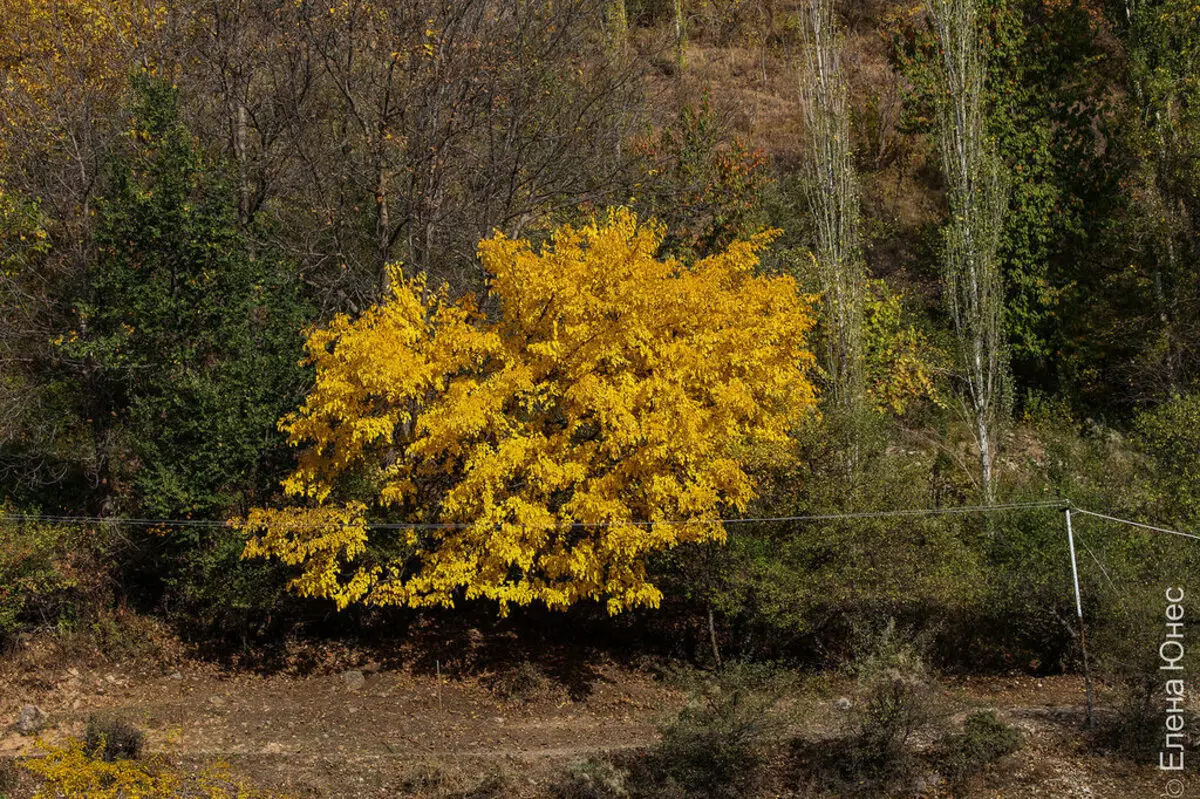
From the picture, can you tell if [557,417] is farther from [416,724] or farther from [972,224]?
[972,224]

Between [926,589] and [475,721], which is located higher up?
[926,589]

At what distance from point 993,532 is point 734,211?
10.4 meters

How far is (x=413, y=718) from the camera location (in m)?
21.5

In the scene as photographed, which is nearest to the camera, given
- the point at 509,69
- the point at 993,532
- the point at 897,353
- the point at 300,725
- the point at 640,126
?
the point at 300,725

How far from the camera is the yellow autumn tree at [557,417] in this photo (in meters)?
19.7

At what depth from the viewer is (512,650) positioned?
941 inches

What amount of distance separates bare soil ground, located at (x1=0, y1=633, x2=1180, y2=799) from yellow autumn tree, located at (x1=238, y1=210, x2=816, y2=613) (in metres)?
2.35

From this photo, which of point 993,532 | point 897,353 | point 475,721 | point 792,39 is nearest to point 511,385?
point 475,721

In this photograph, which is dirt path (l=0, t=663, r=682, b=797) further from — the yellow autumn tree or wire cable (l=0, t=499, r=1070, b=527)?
wire cable (l=0, t=499, r=1070, b=527)

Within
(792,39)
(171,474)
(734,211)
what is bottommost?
(171,474)

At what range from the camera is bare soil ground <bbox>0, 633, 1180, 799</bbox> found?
61.2 ft

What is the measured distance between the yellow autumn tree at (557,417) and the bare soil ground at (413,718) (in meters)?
2.35

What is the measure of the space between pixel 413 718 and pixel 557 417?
6004mm

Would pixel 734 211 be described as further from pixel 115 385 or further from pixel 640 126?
pixel 115 385
